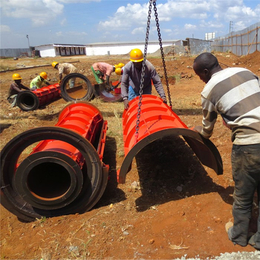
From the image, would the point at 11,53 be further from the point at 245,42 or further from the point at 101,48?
the point at 245,42

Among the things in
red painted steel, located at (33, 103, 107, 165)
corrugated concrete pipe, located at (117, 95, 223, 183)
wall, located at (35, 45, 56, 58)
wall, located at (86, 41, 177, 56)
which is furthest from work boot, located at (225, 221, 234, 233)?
wall, located at (86, 41, 177, 56)

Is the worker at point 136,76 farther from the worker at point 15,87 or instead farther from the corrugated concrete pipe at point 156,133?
the worker at point 15,87

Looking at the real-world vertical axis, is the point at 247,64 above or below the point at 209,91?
below

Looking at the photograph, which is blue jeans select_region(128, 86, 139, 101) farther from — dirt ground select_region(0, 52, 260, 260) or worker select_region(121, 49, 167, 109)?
dirt ground select_region(0, 52, 260, 260)

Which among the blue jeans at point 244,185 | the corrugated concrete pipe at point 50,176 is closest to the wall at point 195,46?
the corrugated concrete pipe at point 50,176

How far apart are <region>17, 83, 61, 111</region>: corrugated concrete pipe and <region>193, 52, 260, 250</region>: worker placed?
8529 mm

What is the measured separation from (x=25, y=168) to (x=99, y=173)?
3.28 ft

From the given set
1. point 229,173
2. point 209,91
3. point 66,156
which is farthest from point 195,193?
point 66,156

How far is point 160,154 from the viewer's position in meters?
5.11

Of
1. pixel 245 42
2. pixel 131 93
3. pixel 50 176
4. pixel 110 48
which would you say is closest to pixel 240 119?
pixel 50 176

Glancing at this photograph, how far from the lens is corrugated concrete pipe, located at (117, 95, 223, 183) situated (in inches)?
119

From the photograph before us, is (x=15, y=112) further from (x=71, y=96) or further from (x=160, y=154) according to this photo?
(x=160, y=154)

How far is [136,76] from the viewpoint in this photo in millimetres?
5367

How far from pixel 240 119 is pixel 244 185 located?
653 millimetres
